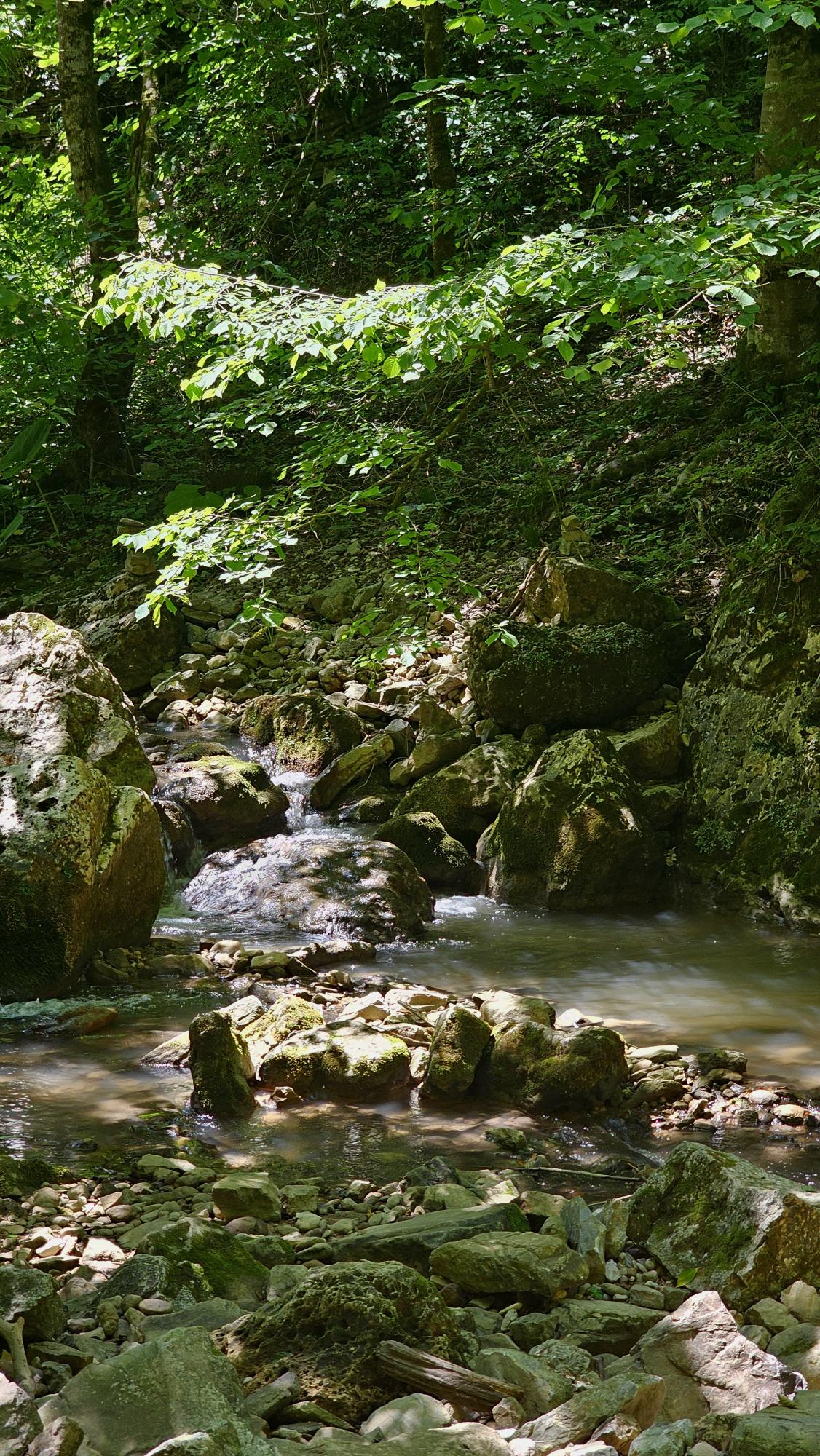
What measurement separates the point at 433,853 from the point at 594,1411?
5292mm

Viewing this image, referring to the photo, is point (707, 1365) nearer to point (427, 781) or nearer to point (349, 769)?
point (427, 781)

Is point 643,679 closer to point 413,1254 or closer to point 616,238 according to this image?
point 616,238

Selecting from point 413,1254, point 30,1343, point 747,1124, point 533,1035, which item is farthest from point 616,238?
point 30,1343

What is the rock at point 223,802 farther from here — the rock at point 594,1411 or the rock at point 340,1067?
the rock at point 594,1411

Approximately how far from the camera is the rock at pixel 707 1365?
84.5 inches

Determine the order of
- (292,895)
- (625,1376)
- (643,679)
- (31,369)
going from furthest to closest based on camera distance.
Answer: (31,369) < (643,679) < (292,895) < (625,1376)

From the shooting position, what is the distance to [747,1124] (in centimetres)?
397

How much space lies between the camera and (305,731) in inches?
350

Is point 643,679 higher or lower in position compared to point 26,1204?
higher

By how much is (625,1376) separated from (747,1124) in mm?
2030

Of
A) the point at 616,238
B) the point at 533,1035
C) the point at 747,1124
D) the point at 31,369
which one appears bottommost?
the point at 747,1124

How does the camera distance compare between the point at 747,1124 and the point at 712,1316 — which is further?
the point at 747,1124

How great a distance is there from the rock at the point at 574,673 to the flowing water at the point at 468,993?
1.58 m

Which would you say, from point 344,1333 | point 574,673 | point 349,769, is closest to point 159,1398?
point 344,1333
